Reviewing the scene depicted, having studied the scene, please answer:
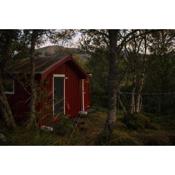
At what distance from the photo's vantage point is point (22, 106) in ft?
26.9

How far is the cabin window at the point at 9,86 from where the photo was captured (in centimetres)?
813

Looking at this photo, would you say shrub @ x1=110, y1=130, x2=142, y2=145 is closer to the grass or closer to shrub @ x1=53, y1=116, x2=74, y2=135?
the grass

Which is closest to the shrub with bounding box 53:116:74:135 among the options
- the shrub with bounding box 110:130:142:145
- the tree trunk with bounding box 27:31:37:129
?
the tree trunk with bounding box 27:31:37:129

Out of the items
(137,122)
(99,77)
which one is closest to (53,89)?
(99,77)

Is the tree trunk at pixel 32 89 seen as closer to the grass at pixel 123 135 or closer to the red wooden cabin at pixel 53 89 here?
the red wooden cabin at pixel 53 89

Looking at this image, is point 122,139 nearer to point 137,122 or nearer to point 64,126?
point 137,122

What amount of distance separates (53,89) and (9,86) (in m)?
0.93

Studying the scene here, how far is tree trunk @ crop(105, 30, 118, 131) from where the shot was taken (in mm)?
7445

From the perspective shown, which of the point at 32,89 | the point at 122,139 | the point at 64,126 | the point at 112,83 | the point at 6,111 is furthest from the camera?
the point at 6,111

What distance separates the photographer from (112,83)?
747 centimetres

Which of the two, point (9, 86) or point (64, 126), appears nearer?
point (64, 126)
